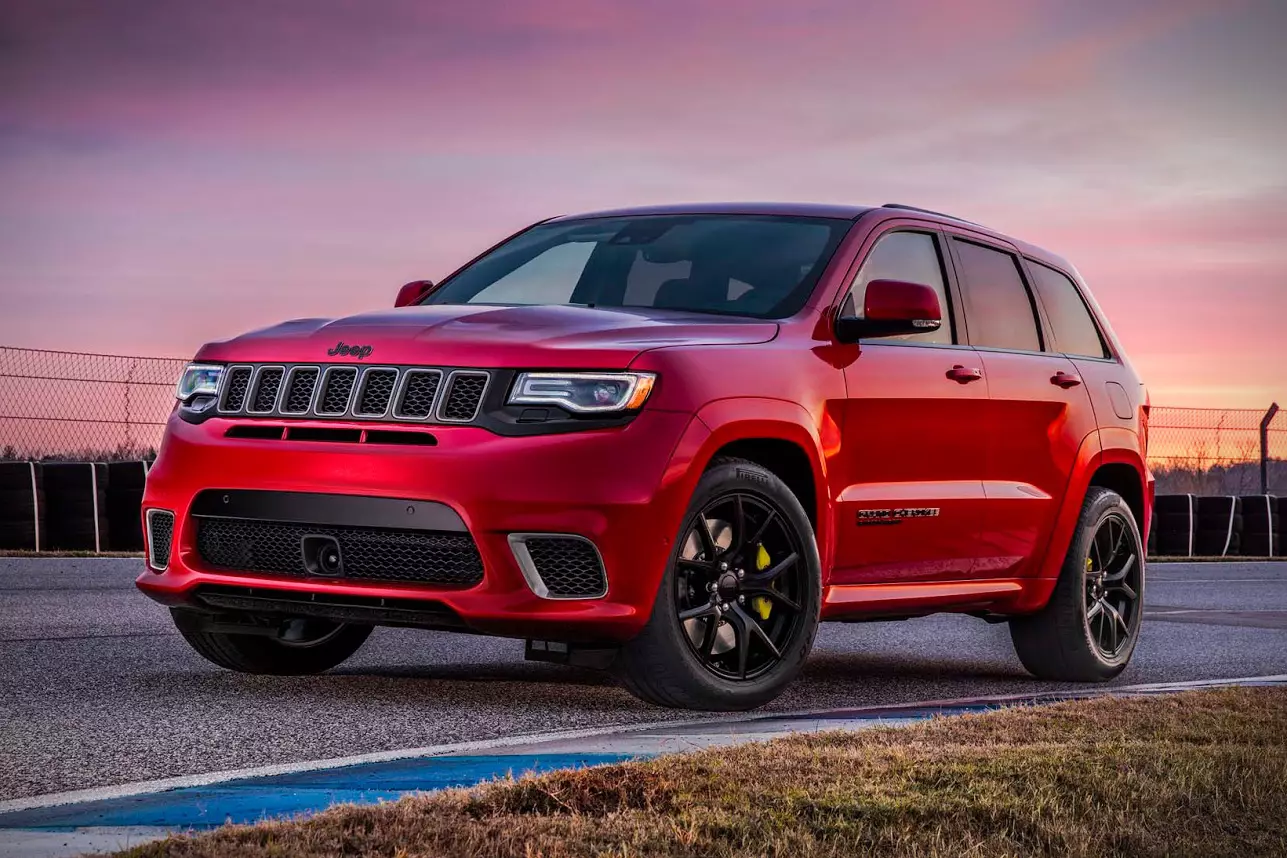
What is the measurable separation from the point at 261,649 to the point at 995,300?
3.75 m

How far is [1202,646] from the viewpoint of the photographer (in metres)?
10.7

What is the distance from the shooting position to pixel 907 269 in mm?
7887

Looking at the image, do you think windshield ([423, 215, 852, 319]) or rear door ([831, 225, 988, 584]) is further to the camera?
windshield ([423, 215, 852, 319])

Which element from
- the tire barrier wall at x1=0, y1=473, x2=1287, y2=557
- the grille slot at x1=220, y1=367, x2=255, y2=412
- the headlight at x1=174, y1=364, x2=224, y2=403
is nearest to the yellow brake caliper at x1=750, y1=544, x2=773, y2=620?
the grille slot at x1=220, y1=367, x2=255, y2=412

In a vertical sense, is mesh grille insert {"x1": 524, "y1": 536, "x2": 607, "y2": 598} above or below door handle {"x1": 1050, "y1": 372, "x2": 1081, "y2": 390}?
below

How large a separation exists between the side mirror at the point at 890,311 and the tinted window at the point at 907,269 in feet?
0.54

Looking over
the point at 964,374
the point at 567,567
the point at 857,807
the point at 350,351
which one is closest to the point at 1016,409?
the point at 964,374

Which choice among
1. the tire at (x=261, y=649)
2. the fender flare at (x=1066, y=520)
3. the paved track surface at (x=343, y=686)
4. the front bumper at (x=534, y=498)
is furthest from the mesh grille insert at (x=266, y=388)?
the fender flare at (x=1066, y=520)

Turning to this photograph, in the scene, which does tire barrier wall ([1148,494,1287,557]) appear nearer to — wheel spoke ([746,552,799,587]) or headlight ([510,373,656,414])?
wheel spoke ([746,552,799,587])

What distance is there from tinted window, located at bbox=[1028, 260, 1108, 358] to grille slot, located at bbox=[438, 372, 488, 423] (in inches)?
151

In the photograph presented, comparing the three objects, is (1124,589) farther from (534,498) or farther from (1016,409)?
(534,498)

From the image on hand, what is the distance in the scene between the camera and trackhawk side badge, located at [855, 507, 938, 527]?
7137 mm

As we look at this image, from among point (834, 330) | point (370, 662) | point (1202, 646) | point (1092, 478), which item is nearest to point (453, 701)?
point (370, 662)

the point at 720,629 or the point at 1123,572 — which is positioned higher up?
the point at 720,629
